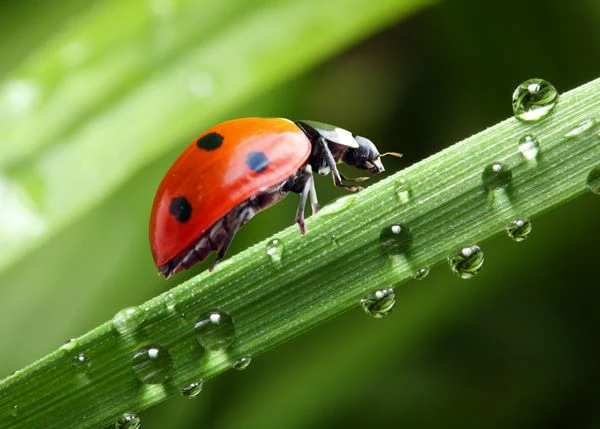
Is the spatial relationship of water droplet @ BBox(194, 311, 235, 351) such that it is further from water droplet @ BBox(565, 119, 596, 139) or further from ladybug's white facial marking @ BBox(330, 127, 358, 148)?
ladybug's white facial marking @ BBox(330, 127, 358, 148)

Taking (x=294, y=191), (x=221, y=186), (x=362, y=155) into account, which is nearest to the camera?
(x=221, y=186)

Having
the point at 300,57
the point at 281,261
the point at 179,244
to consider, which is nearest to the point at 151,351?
Result: the point at 281,261

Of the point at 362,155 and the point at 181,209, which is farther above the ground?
the point at 362,155

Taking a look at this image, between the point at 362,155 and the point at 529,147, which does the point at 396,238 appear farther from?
the point at 362,155

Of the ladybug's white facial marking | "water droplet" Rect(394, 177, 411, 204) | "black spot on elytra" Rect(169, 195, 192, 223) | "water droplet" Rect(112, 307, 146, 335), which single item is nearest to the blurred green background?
the ladybug's white facial marking

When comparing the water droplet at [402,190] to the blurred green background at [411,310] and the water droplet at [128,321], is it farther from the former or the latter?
the blurred green background at [411,310]

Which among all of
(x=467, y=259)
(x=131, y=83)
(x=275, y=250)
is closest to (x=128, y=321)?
(x=275, y=250)
